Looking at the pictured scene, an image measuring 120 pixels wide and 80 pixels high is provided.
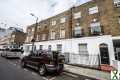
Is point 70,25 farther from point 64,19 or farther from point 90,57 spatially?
point 90,57

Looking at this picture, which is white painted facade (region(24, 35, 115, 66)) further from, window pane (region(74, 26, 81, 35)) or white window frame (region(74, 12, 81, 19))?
white window frame (region(74, 12, 81, 19))

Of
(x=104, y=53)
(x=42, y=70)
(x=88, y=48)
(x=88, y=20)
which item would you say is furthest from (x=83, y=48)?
(x=42, y=70)

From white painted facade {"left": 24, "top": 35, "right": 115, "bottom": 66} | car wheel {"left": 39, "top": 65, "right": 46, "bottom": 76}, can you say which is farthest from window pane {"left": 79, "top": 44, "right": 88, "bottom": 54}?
car wheel {"left": 39, "top": 65, "right": 46, "bottom": 76}

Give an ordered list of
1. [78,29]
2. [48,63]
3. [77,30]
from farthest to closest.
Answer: [77,30] < [78,29] < [48,63]

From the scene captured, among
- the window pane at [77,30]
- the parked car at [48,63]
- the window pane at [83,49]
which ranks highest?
the window pane at [77,30]

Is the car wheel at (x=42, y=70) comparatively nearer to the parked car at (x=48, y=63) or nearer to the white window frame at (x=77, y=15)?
the parked car at (x=48, y=63)

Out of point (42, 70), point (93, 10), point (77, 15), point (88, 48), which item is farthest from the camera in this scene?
point (77, 15)

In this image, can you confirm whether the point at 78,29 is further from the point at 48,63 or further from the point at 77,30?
the point at 48,63

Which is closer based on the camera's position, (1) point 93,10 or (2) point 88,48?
(2) point 88,48

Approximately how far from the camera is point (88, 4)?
19141 mm

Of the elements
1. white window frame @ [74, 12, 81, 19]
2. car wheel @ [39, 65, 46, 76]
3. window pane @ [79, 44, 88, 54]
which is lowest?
car wheel @ [39, 65, 46, 76]

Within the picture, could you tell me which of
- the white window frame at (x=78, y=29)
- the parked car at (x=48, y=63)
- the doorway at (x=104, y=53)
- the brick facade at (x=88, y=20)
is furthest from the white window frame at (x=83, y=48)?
the parked car at (x=48, y=63)

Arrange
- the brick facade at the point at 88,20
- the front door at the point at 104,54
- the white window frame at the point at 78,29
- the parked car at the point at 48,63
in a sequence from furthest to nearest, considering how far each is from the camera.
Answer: the white window frame at the point at 78,29 → the brick facade at the point at 88,20 → the front door at the point at 104,54 → the parked car at the point at 48,63

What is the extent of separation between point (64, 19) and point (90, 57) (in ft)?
31.5
